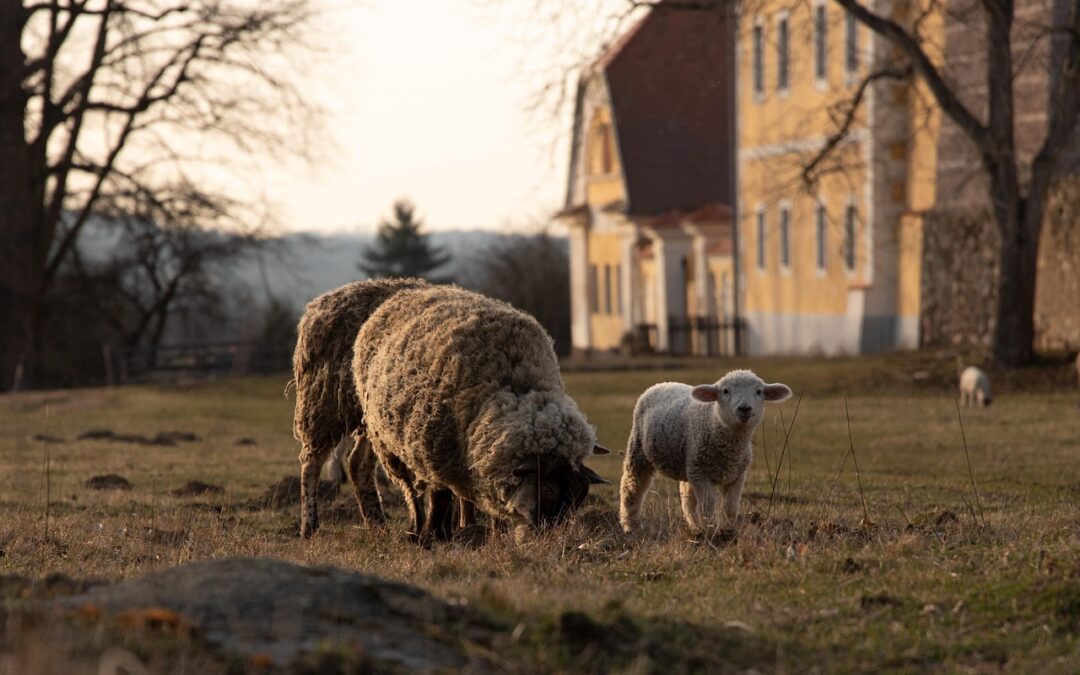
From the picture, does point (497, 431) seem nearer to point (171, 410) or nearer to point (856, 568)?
point (856, 568)

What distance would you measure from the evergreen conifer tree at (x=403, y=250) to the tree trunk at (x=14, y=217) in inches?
2574

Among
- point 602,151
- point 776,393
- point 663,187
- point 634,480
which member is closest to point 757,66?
point 663,187

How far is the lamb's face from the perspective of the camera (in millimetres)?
9828

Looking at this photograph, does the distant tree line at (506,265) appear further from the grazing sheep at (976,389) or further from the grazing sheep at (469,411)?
the grazing sheep at (469,411)

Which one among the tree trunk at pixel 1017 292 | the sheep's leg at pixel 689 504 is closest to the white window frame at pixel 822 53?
the tree trunk at pixel 1017 292

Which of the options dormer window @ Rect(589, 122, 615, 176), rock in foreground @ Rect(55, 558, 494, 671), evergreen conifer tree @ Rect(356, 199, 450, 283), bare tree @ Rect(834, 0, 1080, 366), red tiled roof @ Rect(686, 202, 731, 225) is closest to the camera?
rock in foreground @ Rect(55, 558, 494, 671)

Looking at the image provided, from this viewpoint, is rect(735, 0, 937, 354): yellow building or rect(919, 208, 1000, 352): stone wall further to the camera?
rect(735, 0, 937, 354): yellow building

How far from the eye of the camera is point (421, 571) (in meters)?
8.82

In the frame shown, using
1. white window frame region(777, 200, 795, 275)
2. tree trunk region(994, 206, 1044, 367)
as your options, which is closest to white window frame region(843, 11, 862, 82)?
white window frame region(777, 200, 795, 275)

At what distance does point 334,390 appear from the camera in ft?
41.1

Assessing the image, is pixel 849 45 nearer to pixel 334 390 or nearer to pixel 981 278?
pixel 981 278

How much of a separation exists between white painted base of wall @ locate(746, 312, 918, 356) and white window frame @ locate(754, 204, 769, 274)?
1295 millimetres

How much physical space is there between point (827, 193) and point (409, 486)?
3026 cm

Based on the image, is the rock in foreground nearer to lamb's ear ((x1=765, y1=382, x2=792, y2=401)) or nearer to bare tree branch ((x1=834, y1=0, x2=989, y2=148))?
lamb's ear ((x1=765, y1=382, x2=792, y2=401))
